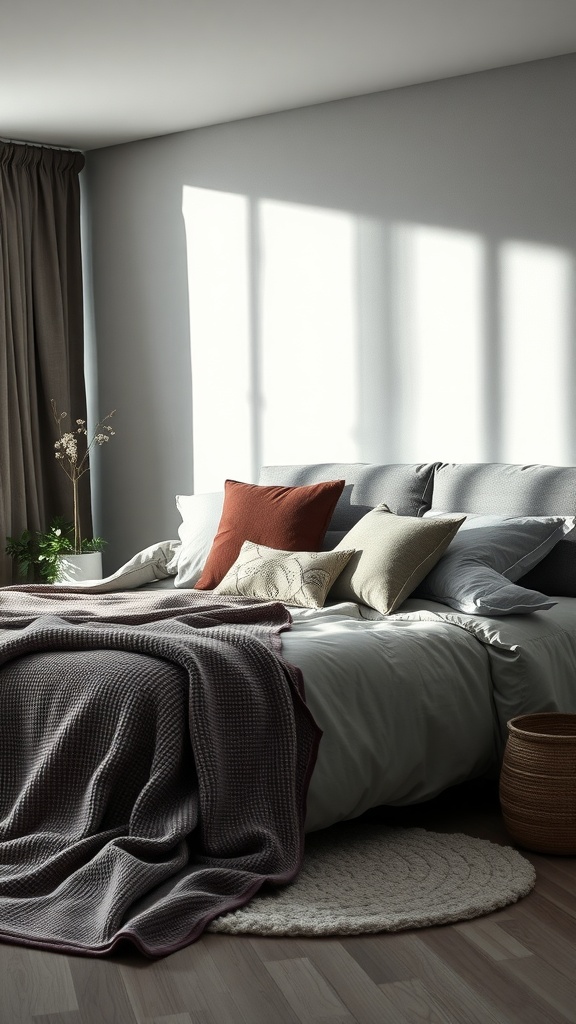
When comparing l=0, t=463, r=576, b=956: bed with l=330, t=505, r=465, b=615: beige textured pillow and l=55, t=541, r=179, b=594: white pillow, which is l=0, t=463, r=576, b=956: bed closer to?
l=330, t=505, r=465, b=615: beige textured pillow

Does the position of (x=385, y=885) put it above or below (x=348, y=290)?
below

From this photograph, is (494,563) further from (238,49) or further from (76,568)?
(76,568)

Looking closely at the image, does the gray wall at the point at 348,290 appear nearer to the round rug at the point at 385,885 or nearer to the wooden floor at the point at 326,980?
the round rug at the point at 385,885

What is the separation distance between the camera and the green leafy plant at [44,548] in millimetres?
5371

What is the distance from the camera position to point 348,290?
193 inches

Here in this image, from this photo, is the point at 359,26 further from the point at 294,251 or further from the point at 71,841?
the point at 71,841

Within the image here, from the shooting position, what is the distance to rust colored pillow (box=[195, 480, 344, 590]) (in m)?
3.88

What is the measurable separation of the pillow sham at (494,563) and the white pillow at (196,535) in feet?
3.31

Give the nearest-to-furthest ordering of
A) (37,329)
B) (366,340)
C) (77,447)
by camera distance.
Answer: (366,340)
(37,329)
(77,447)

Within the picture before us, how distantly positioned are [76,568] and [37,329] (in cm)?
131

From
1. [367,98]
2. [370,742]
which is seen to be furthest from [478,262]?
[370,742]

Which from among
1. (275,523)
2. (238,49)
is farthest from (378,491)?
(238,49)

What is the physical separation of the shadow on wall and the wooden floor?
7.81ft

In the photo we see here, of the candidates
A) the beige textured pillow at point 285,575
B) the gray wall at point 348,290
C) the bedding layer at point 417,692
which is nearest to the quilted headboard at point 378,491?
the beige textured pillow at point 285,575
